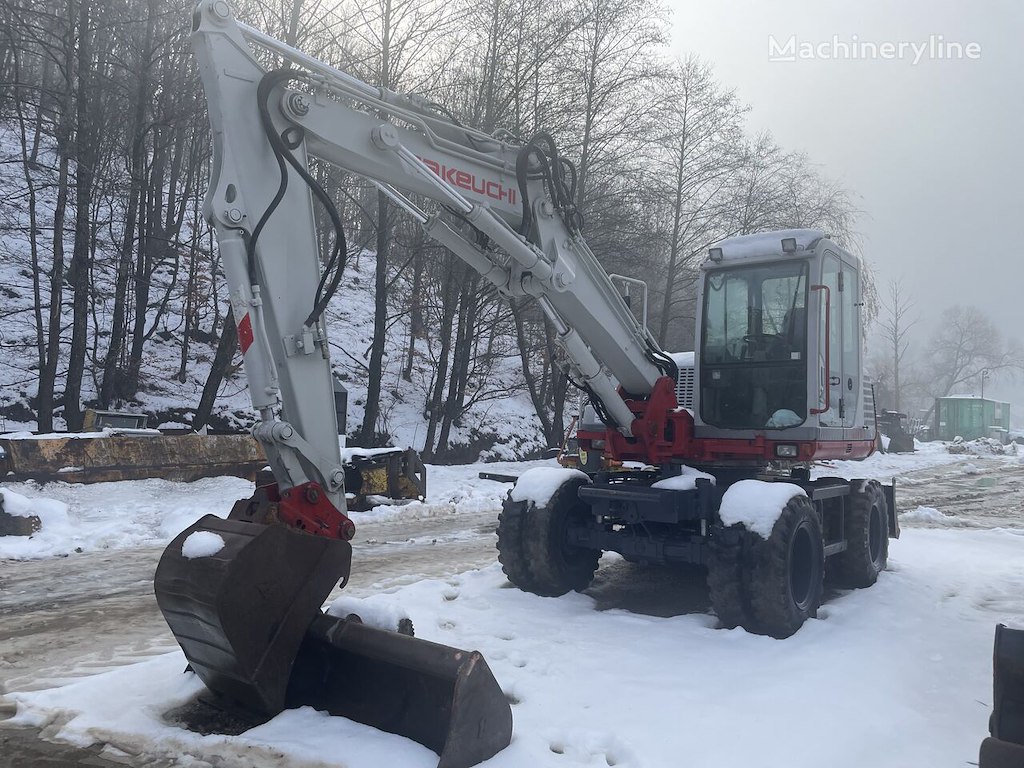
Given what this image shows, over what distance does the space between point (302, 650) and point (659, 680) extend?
84.0 inches

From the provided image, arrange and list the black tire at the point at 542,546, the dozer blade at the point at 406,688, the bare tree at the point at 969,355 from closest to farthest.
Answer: the dozer blade at the point at 406,688
the black tire at the point at 542,546
the bare tree at the point at 969,355

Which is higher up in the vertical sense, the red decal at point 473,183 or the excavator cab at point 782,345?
the red decal at point 473,183

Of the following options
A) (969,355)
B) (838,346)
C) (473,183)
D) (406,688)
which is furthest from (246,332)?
(969,355)

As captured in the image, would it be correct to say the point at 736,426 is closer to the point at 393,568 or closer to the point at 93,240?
→ the point at 393,568

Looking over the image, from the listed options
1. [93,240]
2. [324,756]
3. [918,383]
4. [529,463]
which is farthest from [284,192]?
[918,383]

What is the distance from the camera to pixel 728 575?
20.7 feet

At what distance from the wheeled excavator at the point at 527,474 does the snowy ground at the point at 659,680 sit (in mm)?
281

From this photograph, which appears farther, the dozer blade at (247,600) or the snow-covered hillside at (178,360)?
the snow-covered hillside at (178,360)

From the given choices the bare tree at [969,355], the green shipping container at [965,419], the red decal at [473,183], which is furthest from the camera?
the bare tree at [969,355]

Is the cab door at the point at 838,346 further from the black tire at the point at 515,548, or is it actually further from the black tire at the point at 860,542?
the black tire at the point at 515,548

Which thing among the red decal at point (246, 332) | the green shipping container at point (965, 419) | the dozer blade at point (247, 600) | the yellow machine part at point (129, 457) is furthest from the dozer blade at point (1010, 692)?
the green shipping container at point (965, 419)

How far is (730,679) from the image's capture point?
532cm

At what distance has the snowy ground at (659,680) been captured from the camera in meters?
4.14

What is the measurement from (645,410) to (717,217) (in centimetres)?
2066
